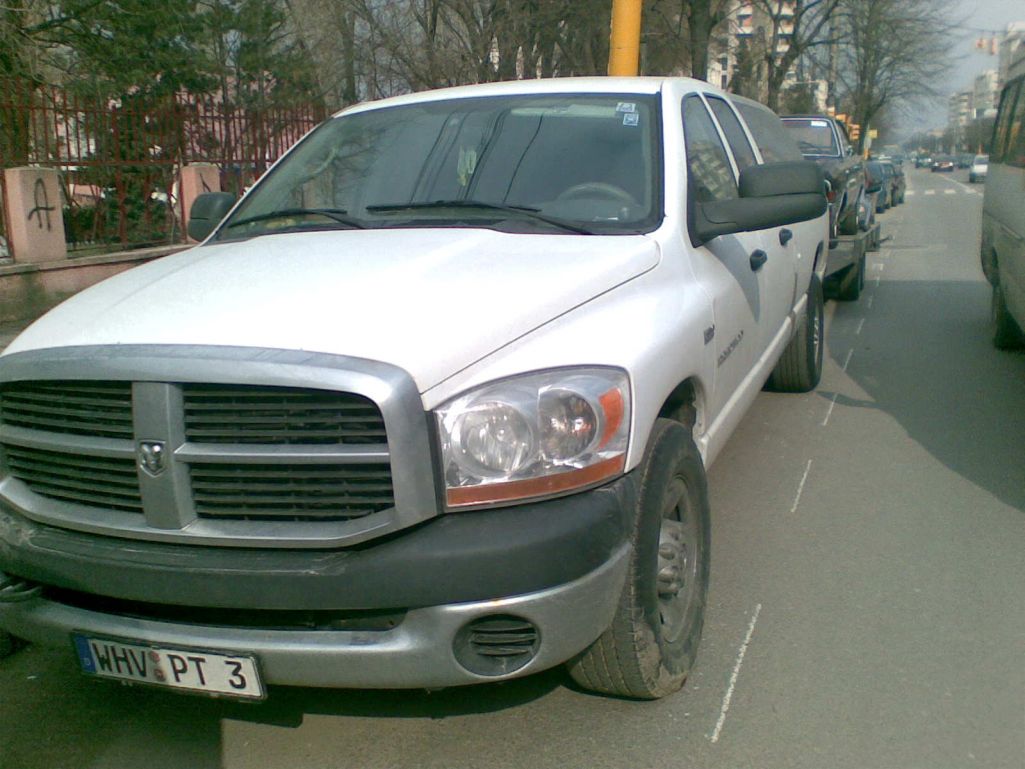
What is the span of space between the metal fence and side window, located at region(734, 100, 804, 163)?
256 inches

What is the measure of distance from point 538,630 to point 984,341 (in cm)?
766

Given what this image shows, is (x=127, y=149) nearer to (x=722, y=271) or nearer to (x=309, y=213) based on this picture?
(x=309, y=213)

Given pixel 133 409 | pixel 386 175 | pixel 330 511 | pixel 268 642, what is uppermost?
pixel 386 175

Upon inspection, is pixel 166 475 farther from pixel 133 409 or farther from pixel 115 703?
pixel 115 703

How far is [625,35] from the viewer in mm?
9516

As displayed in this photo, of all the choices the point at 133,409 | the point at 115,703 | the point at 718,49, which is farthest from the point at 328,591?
the point at 718,49

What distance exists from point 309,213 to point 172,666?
199 centimetres

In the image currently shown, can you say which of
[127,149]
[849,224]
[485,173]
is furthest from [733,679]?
[127,149]

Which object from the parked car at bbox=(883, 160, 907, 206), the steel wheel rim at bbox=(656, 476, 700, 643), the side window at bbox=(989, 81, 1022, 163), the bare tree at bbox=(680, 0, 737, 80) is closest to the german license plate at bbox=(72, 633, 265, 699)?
the steel wheel rim at bbox=(656, 476, 700, 643)

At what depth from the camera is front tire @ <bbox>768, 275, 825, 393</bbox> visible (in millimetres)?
6758

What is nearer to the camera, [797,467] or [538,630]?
[538,630]

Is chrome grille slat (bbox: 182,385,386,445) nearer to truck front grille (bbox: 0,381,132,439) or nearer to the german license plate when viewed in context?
truck front grille (bbox: 0,381,132,439)

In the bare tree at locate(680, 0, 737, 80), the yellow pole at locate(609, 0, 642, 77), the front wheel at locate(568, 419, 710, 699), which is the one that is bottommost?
the front wheel at locate(568, 419, 710, 699)

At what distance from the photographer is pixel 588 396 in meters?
2.74
